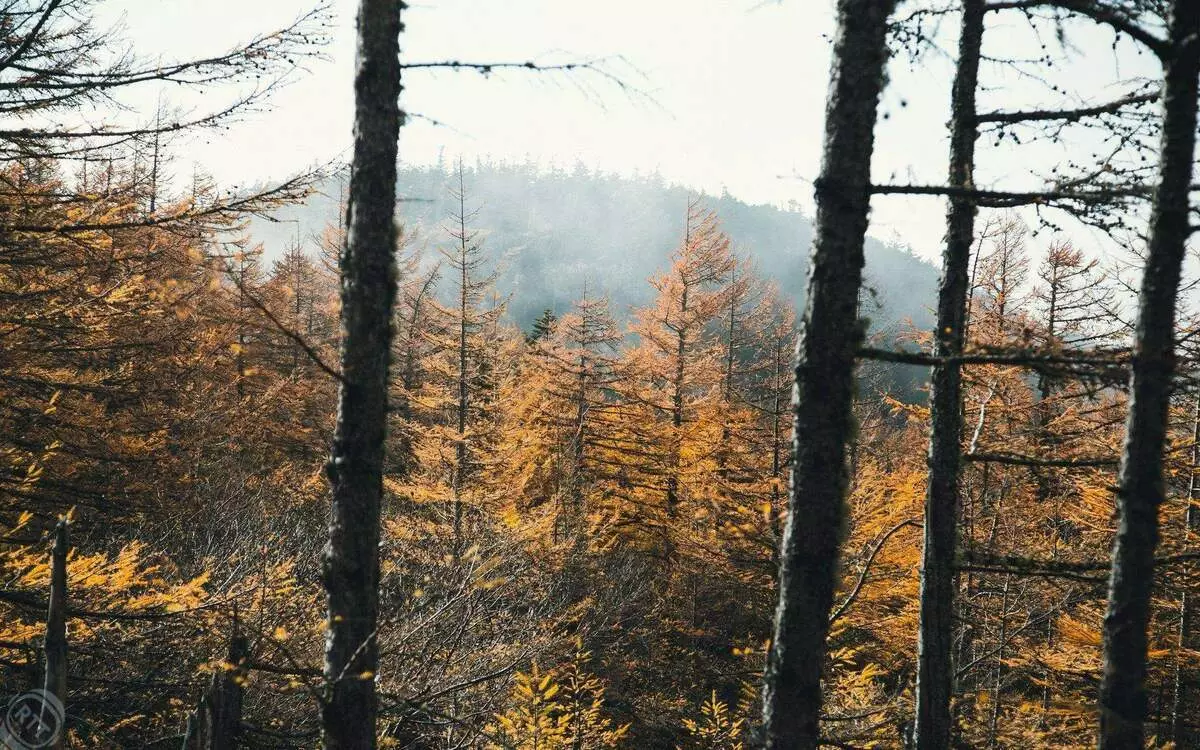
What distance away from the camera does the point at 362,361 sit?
3736 millimetres

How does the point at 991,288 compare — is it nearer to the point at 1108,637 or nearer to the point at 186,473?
the point at 1108,637

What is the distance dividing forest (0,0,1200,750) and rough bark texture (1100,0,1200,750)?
2 centimetres

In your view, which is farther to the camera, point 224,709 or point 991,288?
point 991,288

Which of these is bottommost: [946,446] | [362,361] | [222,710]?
[222,710]

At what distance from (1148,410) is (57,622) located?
21.5ft

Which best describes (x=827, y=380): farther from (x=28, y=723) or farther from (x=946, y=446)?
(x=28, y=723)

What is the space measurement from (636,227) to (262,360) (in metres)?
147

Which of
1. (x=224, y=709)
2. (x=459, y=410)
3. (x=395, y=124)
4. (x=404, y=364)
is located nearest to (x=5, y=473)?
(x=224, y=709)

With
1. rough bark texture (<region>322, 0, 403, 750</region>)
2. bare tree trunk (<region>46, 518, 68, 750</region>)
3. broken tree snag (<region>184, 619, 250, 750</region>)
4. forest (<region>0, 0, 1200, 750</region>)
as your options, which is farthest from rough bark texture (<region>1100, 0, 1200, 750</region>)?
bare tree trunk (<region>46, 518, 68, 750</region>)

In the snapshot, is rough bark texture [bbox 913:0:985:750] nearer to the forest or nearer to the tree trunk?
the forest

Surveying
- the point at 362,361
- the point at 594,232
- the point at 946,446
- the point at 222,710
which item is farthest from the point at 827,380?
the point at 594,232

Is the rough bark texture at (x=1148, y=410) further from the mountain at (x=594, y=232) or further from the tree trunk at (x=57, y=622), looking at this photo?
the mountain at (x=594, y=232)

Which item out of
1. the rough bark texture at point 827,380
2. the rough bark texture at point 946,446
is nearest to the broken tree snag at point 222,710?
the rough bark texture at point 827,380

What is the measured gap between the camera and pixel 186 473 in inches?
547
